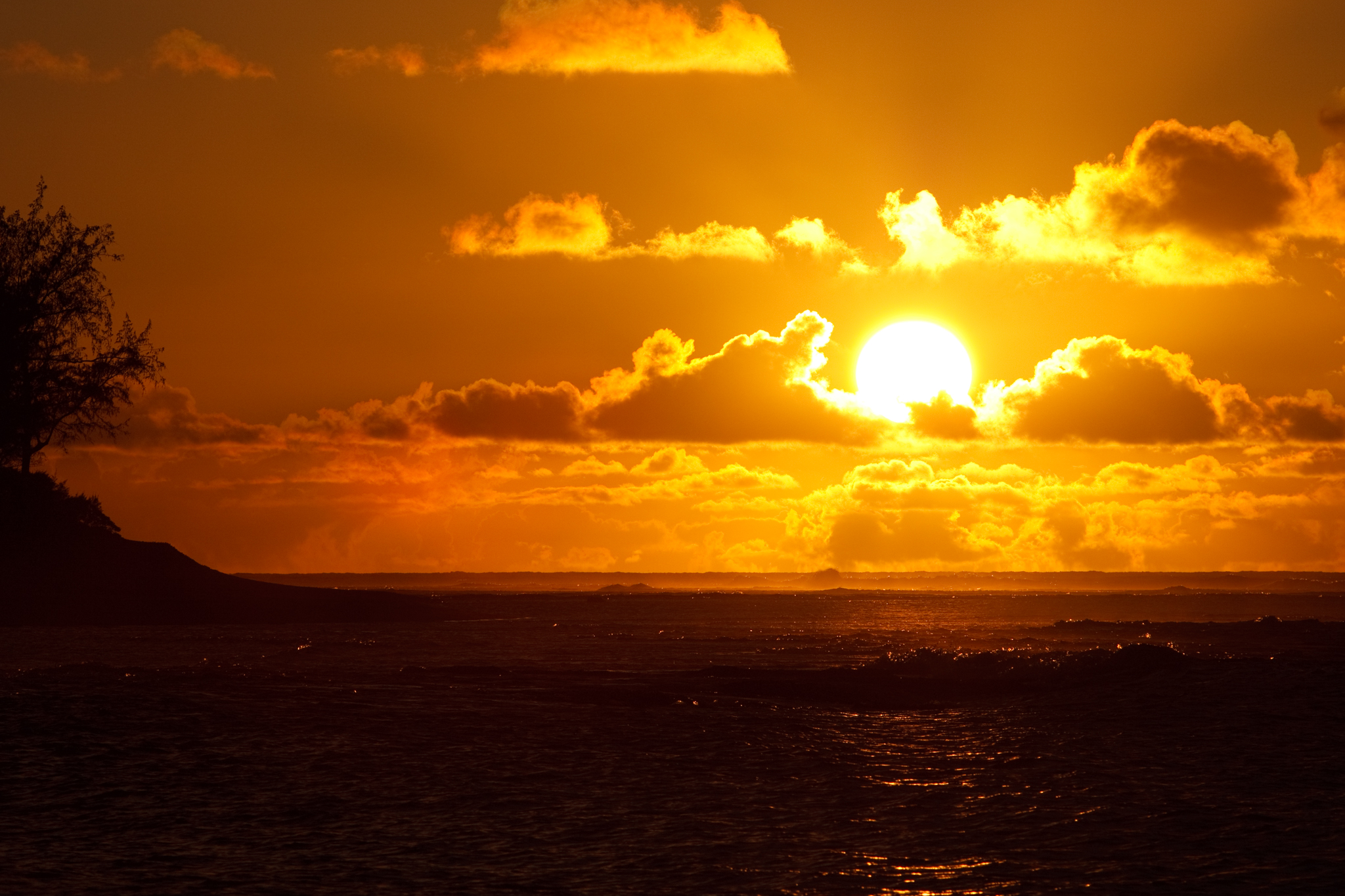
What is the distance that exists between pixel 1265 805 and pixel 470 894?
1592 cm

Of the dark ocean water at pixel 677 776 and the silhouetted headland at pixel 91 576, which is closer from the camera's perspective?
the dark ocean water at pixel 677 776

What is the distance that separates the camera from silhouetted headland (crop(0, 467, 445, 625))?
7931 cm

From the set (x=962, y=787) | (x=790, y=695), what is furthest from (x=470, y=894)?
(x=790, y=695)

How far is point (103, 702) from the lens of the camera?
1419 inches

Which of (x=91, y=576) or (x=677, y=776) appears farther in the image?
(x=91, y=576)

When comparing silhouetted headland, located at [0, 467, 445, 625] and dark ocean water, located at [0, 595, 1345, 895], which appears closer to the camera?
→ dark ocean water, located at [0, 595, 1345, 895]

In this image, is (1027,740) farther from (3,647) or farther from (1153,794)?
(3,647)

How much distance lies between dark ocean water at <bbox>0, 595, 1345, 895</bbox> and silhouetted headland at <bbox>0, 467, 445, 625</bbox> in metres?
27.1

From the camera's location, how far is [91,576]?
3317 inches

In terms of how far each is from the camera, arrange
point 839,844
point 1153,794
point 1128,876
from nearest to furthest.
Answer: point 1128,876 < point 839,844 < point 1153,794

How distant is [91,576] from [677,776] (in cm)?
6819

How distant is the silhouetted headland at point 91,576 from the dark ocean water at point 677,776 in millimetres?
27132

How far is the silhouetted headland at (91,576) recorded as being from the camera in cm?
7931

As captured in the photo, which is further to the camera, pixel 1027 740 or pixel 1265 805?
pixel 1027 740
